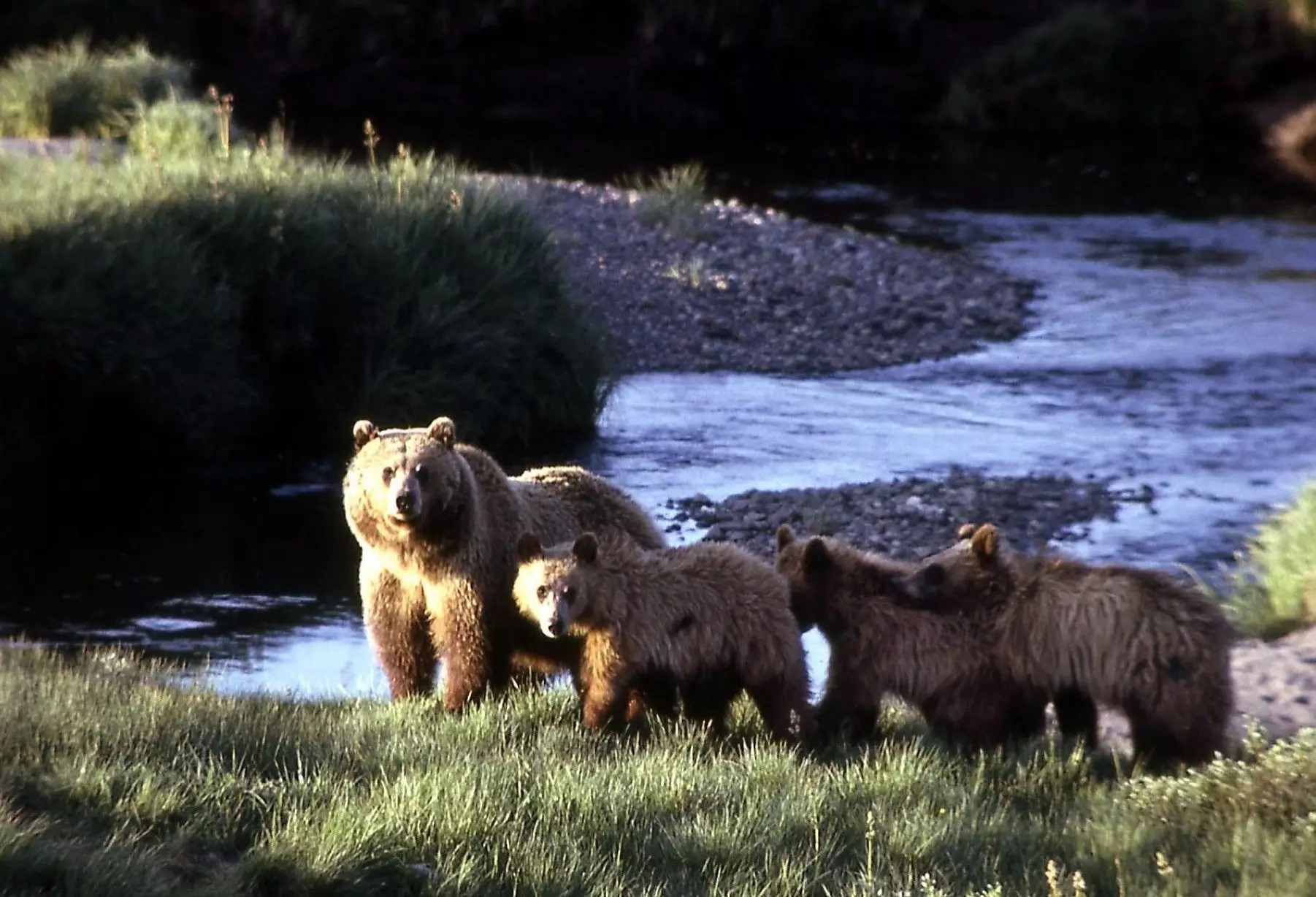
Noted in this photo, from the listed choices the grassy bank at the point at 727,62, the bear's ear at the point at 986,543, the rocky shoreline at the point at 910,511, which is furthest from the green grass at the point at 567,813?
the grassy bank at the point at 727,62

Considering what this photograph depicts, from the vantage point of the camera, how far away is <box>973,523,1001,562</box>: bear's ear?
6848 mm

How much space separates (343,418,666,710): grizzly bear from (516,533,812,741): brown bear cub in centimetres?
24

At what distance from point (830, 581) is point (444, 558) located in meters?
1.45

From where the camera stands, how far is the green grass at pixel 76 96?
19.5 meters

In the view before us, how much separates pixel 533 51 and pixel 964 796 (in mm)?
29259

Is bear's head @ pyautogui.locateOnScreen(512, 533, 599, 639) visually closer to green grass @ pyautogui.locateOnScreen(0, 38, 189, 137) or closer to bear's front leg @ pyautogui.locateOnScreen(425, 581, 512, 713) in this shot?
bear's front leg @ pyautogui.locateOnScreen(425, 581, 512, 713)

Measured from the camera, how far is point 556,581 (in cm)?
658

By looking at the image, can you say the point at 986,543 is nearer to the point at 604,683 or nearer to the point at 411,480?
the point at 604,683

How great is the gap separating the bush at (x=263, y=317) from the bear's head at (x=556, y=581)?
6.25 meters

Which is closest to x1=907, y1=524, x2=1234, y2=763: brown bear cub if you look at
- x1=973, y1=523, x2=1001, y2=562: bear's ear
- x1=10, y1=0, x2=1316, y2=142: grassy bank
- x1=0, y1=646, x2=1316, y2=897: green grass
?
x1=973, y1=523, x2=1001, y2=562: bear's ear

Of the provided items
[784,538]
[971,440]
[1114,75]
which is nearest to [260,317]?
[971,440]

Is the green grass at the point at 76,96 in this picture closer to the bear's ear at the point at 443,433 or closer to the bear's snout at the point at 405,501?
the bear's ear at the point at 443,433

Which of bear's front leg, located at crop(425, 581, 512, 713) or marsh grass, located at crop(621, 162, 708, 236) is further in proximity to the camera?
marsh grass, located at crop(621, 162, 708, 236)

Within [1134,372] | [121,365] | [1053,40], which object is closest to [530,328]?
[121,365]
